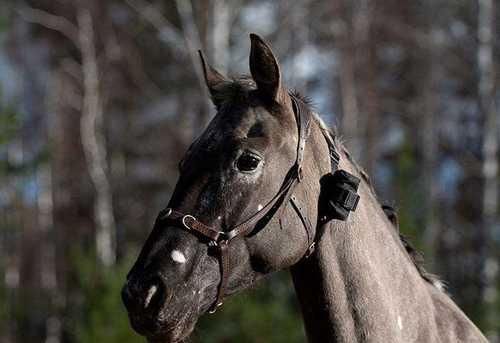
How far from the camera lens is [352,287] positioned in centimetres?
360

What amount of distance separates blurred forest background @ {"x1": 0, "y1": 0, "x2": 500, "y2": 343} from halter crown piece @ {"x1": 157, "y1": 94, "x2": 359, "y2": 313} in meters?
8.31

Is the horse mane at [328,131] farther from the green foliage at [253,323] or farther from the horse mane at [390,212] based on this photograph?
the green foliage at [253,323]

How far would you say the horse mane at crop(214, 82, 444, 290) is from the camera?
3.68 m

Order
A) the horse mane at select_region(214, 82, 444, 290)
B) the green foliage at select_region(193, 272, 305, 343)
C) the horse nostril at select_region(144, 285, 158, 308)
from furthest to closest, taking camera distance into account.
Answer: the green foliage at select_region(193, 272, 305, 343) < the horse mane at select_region(214, 82, 444, 290) < the horse nostril at select_region(144, 285, 158, 308)

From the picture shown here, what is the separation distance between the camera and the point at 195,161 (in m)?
3.42

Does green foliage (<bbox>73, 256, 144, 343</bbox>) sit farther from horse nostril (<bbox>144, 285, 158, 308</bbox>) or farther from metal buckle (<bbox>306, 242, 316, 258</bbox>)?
horse nostril (<bbox>144, 285, 158, 308</bbox>)

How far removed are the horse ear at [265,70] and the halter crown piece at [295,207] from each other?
152 millimetres

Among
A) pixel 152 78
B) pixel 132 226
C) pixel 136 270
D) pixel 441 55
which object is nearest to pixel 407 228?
pixel 136 270

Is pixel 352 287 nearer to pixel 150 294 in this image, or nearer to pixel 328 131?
pixel 328 131

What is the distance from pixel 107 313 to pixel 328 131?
896cm

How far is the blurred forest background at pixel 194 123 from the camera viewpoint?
13.3 m

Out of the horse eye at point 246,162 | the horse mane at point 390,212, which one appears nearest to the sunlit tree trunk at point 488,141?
the horse mane at point 390,212

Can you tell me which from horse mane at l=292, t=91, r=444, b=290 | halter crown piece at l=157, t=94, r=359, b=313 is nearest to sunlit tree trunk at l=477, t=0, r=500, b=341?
horse mane at l=292, t=91, r=444, b=290

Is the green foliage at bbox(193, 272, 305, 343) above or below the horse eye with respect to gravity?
below
